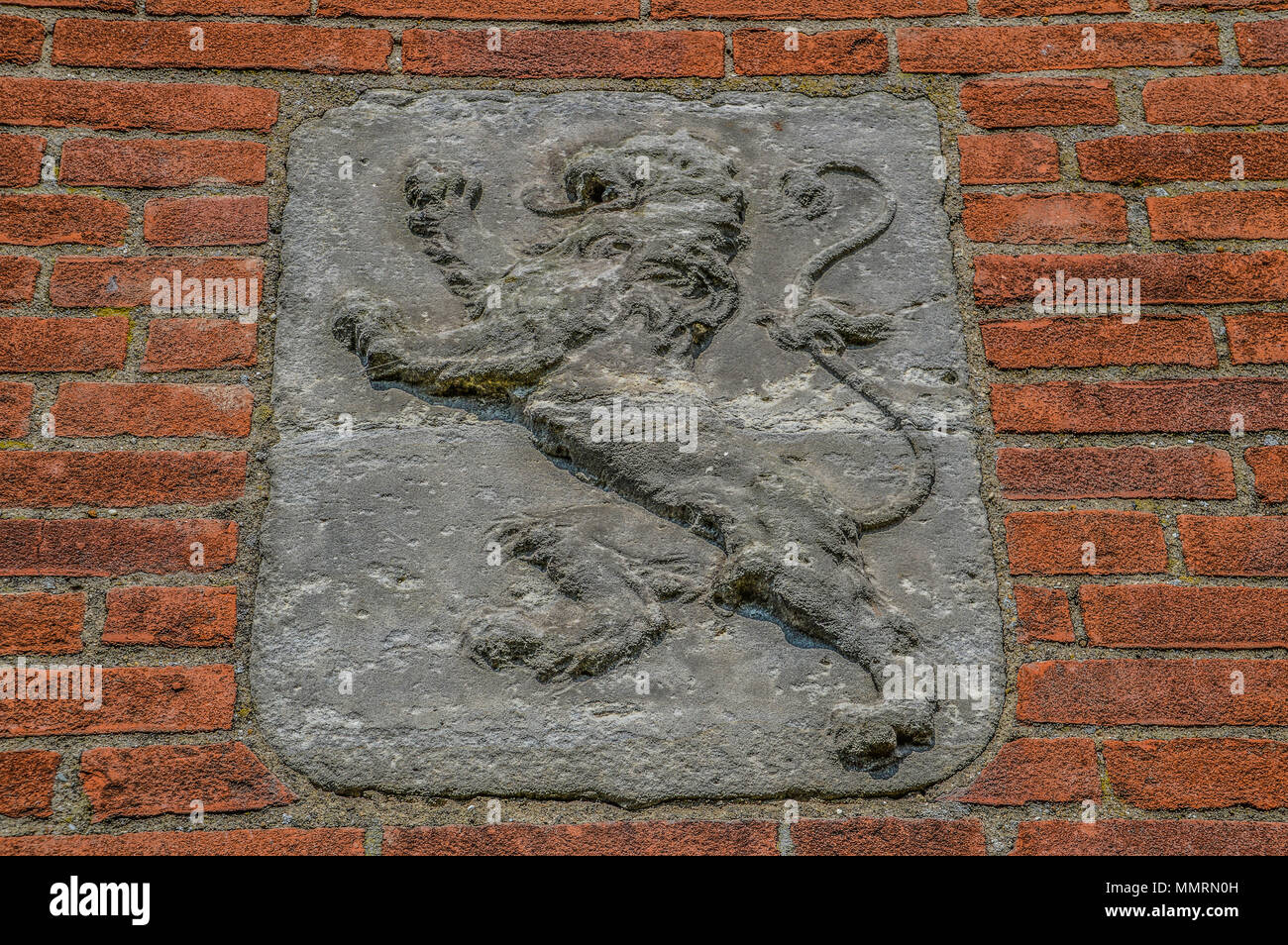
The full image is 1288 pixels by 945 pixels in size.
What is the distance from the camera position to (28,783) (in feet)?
4.97

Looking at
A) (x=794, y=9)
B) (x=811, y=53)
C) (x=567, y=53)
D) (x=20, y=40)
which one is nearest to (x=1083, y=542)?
(x=811, y=53)

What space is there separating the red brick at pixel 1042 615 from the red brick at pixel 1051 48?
101 centimetres

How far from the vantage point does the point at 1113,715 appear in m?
1.58

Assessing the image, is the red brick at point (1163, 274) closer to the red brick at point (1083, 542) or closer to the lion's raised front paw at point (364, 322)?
the red brick at point (1083, 542)

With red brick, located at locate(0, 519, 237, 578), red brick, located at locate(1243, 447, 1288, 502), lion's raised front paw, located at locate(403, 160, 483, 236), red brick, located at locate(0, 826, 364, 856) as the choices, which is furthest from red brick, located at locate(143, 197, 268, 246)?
red brick, located at locate(1243, 447, 1288, 502)

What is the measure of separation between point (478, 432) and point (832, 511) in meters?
0.58

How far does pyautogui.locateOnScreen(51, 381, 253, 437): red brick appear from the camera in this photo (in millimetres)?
1709

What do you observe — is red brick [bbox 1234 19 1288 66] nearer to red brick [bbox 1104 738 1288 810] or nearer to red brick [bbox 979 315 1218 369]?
red brick [bbox 979 315 1218 369]

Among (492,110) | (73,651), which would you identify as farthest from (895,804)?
(492,110)

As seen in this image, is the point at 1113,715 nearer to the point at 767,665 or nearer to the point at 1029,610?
the point at 1029,610

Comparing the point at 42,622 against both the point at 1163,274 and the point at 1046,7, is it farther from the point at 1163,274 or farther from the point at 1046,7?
the point at 1046,7

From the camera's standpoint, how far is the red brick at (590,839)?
4.91 ft

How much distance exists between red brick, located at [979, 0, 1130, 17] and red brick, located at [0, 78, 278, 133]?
136 cm

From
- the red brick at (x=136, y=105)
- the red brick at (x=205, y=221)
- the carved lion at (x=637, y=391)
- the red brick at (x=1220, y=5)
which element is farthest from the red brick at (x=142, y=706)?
the red brick at (x=1220, y=5)
